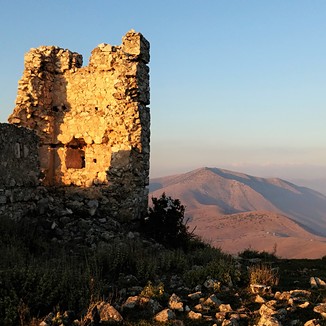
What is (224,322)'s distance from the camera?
461 cm

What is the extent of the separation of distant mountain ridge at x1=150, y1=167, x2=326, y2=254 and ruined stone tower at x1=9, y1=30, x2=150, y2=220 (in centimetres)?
4875

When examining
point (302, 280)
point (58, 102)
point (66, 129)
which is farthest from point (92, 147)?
point (302, 280)

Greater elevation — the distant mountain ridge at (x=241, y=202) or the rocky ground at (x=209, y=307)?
the rocky ground at (x=209, y=307)

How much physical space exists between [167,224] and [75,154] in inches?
175

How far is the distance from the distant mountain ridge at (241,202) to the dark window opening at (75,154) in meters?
48.3

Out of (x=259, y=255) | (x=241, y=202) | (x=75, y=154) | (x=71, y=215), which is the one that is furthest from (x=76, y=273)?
(x=241, y=202)

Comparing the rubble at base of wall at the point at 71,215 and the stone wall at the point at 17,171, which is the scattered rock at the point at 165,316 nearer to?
the rubble at base of wall at the point at 71,215

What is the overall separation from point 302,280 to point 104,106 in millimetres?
8418

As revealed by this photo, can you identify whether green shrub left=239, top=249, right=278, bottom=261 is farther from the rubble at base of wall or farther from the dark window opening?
the dark window opening

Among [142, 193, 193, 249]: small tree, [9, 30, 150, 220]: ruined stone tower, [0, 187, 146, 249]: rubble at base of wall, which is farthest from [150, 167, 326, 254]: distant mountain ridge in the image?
[0, 187, 146, 249]: rubble at base of wall

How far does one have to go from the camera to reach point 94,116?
44.2 feet

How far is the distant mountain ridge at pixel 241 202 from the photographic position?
80.8 m

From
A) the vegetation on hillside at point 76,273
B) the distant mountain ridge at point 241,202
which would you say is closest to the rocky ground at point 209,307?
the vegetation on hillside at point 76,273

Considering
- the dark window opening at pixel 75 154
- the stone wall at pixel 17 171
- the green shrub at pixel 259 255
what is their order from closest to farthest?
the stone wall at pixel 17 171 < the green shrub at pixel 259 255 < the dark window opening at pixel 75 154
